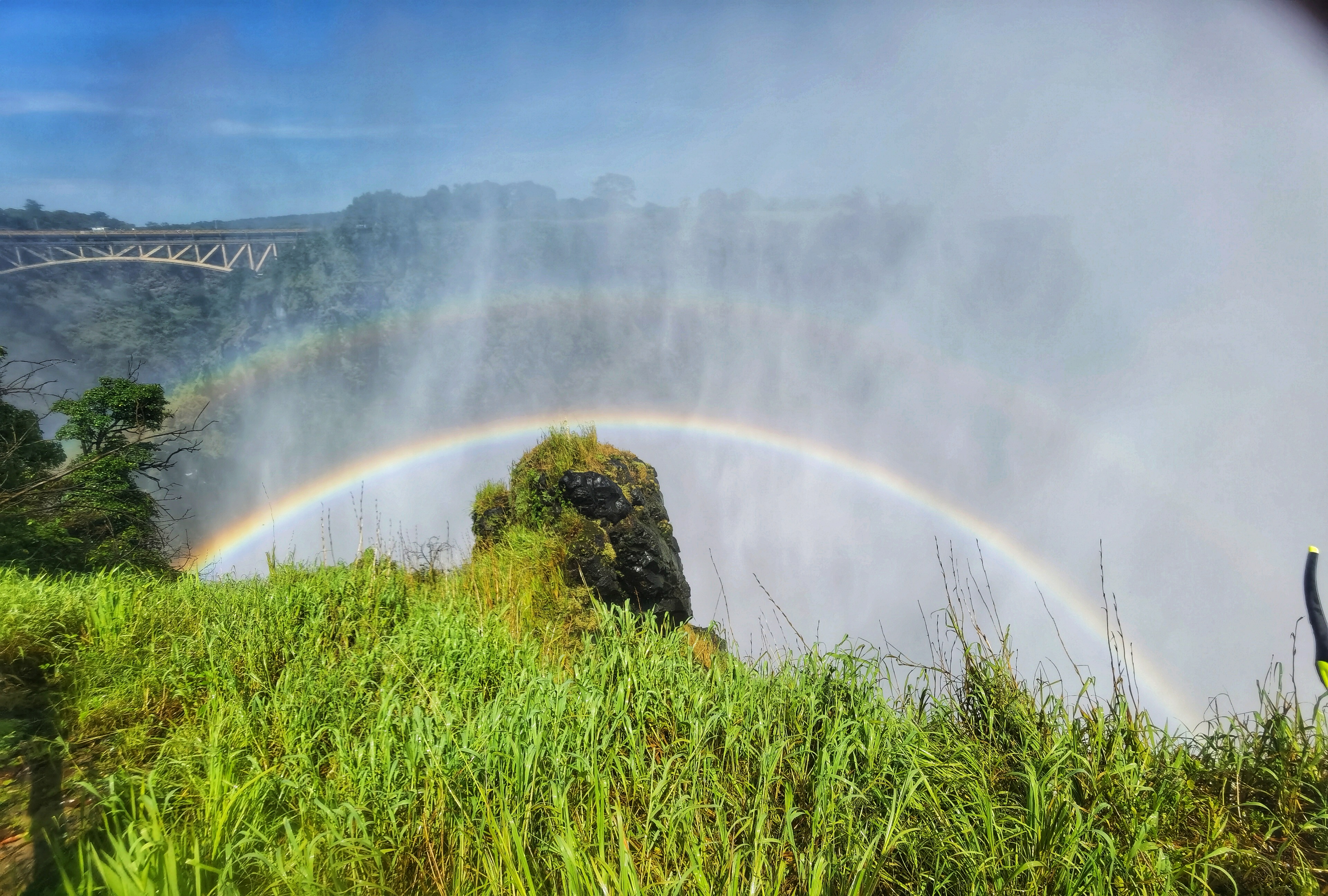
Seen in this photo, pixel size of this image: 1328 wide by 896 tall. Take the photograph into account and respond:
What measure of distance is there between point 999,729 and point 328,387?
9567 centimetres

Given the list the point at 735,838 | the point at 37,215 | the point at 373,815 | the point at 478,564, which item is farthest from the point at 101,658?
the point at 37,215

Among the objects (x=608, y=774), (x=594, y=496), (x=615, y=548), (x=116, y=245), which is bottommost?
(x=608, y=774)

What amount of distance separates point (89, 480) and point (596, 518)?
24.3 feet

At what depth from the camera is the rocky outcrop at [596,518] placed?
9.64 m

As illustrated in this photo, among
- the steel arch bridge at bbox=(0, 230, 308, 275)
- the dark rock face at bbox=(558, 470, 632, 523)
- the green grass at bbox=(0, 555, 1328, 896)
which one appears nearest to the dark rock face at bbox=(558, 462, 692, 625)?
the dark rock face at bbox=(558, 470, 632, 523)

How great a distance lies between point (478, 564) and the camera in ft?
27.8

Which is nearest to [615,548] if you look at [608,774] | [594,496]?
[594,496]

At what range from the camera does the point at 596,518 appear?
10.1 m

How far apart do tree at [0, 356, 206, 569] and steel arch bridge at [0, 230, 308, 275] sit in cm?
3881

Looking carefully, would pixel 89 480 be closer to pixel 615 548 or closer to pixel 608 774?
pixel 615 548

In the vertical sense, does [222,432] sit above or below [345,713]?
above

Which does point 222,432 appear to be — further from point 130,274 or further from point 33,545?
point 33,545

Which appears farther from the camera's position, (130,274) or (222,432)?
(222,432)

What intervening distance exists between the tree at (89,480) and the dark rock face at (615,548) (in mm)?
4995
